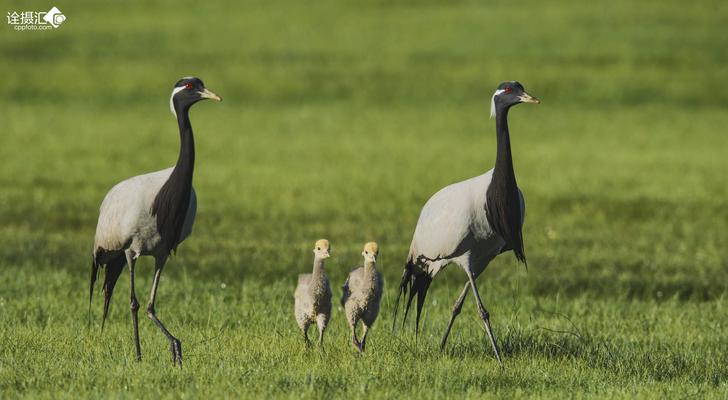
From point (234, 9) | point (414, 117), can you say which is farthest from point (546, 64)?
point (234, 9)

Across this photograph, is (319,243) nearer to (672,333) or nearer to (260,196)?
(672,333)

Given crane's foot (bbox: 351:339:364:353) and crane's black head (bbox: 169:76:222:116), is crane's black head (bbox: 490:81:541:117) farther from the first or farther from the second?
crane's black head (bbox: 169:76:222:116)

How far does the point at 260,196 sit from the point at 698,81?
19.7 meters

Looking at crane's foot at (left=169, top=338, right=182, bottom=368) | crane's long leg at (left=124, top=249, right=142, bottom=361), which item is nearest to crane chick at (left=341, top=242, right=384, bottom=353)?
crane's foot at (left=169, top=338, right=182, bottom=368)

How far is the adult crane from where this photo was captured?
353 inches

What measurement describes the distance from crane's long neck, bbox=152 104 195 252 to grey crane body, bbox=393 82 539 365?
76.8 inches

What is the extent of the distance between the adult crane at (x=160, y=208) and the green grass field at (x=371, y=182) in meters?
0.83

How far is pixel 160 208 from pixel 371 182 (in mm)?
15294

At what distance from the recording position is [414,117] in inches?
1332

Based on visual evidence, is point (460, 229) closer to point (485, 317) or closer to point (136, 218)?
point (485, 317)

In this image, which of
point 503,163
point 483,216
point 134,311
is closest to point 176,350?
point 134,311

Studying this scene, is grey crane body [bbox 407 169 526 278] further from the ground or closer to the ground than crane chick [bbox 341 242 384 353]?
further from the ground

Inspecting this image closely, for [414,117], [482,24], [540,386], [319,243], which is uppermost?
[482,24]

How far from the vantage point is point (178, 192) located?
8961mm
